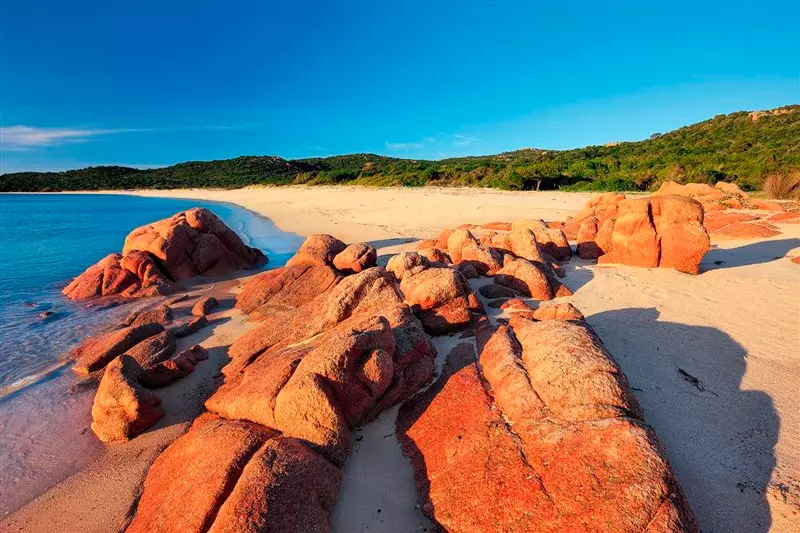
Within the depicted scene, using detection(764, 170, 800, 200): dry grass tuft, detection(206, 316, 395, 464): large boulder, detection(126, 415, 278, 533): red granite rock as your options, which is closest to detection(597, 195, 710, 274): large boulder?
detection(206, 316, 395, 464): large boulder

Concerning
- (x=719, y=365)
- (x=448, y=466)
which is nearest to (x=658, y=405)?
(x=719, y=365)

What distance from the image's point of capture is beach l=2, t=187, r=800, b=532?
11.0ft

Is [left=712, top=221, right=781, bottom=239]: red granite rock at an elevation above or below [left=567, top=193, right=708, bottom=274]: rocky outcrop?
below

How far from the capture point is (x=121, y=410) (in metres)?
4.99

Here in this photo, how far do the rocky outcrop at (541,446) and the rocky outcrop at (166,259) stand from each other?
33.5ft

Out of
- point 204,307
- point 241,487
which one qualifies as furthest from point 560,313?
point 204,307

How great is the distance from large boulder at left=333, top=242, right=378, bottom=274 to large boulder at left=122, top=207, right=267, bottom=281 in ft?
17.9

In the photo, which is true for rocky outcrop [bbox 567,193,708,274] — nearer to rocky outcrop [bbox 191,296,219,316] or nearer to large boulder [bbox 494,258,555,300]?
large boulder [bbox 494,258,555,300]

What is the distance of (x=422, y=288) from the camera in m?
6.31

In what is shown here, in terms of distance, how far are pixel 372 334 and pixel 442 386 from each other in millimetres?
1005

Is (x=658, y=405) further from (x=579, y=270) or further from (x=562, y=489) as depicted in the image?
(x=579, y=270)

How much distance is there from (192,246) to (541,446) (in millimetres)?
12937

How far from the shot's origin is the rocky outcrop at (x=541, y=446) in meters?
2.70

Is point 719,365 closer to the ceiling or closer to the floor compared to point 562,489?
closer to the floor
